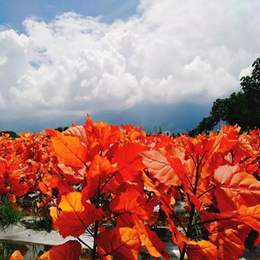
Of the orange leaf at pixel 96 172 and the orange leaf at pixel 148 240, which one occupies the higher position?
the orange leaf at pixel 96 172

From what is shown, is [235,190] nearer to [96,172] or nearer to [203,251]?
[203,251]

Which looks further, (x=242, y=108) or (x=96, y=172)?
(x=242, y=108)

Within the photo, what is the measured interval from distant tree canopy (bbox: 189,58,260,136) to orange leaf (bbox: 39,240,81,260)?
35914mm

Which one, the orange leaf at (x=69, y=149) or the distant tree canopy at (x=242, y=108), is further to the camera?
the distant tree canopy at (x=242, y=108)

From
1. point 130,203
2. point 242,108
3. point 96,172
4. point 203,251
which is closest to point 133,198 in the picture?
point 130,203

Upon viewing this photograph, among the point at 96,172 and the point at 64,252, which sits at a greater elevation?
the point at 96,172

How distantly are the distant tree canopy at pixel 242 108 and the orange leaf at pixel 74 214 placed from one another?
35.9 m

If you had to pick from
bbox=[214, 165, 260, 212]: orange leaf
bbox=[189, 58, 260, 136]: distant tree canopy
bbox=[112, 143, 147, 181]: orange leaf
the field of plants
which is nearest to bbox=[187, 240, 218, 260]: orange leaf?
the field of plants

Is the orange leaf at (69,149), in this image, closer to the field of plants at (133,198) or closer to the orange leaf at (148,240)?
the field of plants at (133,198)

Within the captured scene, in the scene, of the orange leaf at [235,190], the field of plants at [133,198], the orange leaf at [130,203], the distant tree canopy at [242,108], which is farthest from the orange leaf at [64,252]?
the distant tree canopy at [242,108]

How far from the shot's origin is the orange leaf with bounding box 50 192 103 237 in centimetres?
60

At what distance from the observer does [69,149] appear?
67cm

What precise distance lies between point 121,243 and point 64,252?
16 centimetres

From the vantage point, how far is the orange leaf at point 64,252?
2.11 ft
